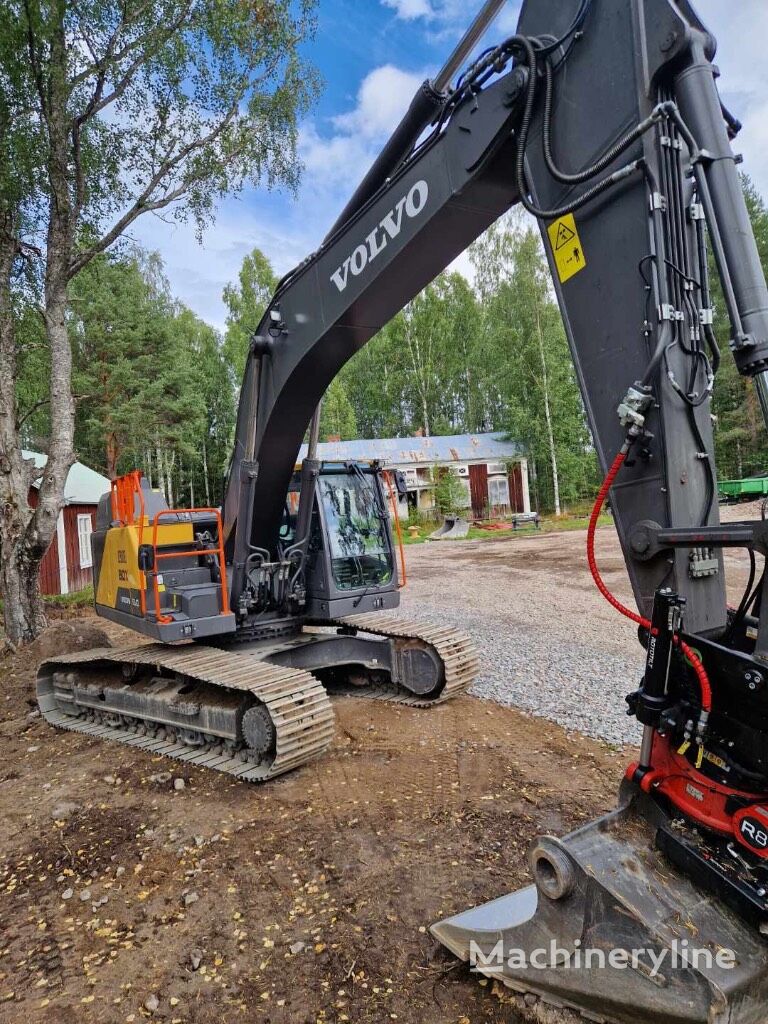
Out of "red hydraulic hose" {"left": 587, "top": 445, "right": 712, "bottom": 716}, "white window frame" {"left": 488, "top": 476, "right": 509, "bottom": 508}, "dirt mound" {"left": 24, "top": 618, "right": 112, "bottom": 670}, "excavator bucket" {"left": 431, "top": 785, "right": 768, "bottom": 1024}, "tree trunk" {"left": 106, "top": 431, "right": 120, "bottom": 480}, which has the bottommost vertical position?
"dirt mound" {"left": 24, "top": 618, "right": 112, "bottom": 670}

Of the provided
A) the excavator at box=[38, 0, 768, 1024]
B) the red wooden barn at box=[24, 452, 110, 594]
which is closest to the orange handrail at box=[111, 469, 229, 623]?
the excavator at box=[38, 0, 768, 1024]

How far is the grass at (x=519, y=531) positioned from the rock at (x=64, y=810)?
2055 cm

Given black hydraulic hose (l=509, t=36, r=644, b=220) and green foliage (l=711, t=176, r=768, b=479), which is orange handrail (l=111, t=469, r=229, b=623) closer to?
black hydraulic hose (l=509, t=36, r=644, b=220)

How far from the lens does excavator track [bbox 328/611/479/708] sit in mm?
5750

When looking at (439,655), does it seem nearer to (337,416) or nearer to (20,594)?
(20,594)

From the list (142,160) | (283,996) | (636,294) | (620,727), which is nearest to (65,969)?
(283,996)

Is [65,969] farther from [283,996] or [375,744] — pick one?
[375,744]

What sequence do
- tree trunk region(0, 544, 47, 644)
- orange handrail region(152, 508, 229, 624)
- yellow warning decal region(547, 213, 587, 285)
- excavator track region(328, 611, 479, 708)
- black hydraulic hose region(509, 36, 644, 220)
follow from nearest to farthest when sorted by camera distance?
black hydraulic hose region(509, 36, 644, 220)
yellow warning decal region(547, 213, 587, 285)
orange handrail region(152, 508, 229, 624)
excavator track region(328, 611, 479, 708)
tree trunk region(0, 544, 47, 644)

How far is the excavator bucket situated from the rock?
309cm

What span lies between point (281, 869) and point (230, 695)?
171 centimetres

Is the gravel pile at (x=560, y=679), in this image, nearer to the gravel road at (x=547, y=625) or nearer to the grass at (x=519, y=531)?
the gravel road at (x=547, y=625)

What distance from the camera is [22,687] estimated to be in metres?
7.50

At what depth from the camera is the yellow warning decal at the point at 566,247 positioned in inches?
103

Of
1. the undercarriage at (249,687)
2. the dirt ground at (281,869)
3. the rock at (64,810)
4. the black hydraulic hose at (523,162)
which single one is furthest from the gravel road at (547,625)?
the black hydraulic hose at (523,162)
